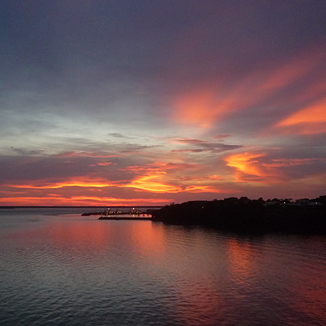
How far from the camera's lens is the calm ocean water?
30656mm

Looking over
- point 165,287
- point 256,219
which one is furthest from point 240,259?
point 256,219

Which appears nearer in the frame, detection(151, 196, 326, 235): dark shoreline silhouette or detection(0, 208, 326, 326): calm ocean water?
detection(0, 208, 326, 326): calm ocean water

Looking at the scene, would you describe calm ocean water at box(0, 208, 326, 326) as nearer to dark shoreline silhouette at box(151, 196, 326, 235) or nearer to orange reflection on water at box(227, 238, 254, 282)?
orange reflection on water at box(227, 238, 254, 282)

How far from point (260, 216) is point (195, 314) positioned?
111145mm

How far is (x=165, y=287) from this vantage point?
40469 mm

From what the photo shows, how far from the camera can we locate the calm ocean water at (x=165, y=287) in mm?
30656

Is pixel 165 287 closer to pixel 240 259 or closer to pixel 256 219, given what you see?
pixel 240 259

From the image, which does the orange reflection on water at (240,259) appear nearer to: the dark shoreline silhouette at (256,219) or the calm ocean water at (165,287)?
the calm ocean water at (165,287)

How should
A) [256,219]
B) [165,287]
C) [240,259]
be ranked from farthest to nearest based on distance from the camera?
[256,219] → [240,259] → [165,287]

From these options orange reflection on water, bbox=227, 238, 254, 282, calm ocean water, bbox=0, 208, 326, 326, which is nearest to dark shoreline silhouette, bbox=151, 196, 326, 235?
orange reflection on water, bbox=227, 238, 254, 282

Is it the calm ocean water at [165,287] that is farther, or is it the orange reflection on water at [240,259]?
the orange reflection on water at [240,259]

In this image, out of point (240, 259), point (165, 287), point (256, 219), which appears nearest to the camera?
point (165, 287)

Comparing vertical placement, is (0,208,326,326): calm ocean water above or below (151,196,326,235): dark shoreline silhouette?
below

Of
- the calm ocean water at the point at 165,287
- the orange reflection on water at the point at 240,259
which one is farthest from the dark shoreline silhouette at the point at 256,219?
the calm ocean water at the point at 165,287
